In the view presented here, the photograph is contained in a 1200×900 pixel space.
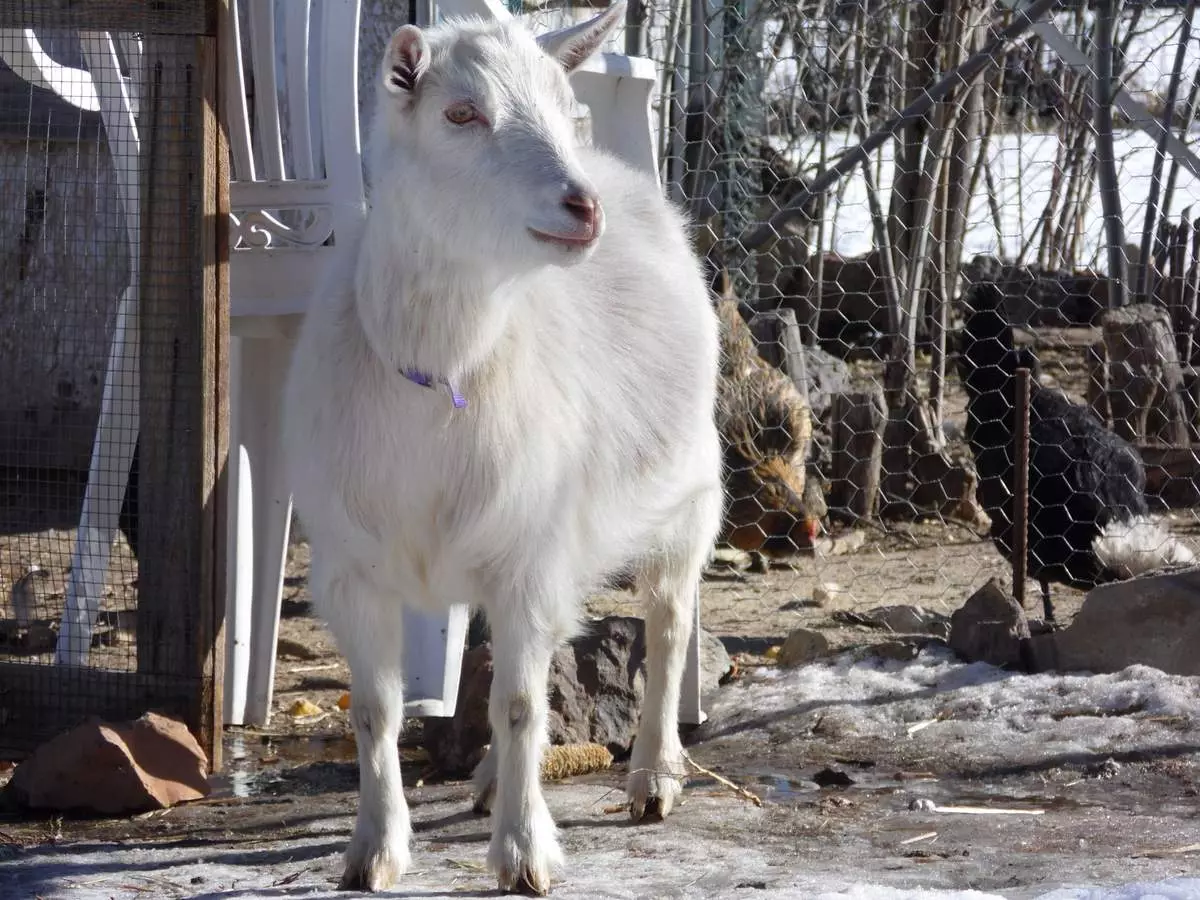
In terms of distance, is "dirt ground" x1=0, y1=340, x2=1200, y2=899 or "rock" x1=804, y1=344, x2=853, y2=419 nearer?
"dirt ground" x1=0, y1=340, x2=1200, y2=899

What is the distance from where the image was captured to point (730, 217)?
8.61 m

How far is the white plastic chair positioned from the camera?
14.5ft

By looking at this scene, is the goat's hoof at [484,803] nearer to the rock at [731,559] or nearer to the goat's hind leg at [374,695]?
the goat's hind leg at [374,695]

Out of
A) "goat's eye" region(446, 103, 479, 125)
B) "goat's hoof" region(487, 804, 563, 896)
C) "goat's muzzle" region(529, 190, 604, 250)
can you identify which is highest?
"goat's eye" region(446, 103, 479, 125)

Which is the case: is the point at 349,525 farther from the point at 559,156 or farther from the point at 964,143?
the point at 964,143

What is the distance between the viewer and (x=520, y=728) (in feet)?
11.7

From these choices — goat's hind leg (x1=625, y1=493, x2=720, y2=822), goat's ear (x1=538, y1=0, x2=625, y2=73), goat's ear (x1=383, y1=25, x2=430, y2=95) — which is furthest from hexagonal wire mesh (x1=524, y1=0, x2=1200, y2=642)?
goat's ear (x1=383, y1=25, x2=430, y2=95)

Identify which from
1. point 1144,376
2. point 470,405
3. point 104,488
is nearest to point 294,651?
point 104,488

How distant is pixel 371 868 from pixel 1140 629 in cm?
269

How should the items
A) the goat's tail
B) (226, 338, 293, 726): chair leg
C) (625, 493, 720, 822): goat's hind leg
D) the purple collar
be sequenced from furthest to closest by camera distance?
the goat's tail → (226, 338, 293, 726): chair leg → (625, 493, 720, 822): goat's hind leg → the purple collar

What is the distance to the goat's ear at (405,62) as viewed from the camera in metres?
3.27

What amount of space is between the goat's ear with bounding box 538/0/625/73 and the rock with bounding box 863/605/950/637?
9.30ft

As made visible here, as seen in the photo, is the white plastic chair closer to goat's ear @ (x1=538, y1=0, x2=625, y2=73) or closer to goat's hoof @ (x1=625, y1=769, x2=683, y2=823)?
goat's ear @ (x1=538, y1=0, x2=625, y2=73)

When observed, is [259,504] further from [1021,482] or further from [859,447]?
[859,447]
